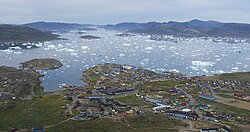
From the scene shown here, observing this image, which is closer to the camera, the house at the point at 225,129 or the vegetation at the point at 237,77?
the house at the point at 225,129

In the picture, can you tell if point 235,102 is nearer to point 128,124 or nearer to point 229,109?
point 229,109


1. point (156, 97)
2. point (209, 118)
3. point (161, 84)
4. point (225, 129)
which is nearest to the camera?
point (225, 129)

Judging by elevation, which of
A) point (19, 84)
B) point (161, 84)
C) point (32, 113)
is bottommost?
point (32, 113)

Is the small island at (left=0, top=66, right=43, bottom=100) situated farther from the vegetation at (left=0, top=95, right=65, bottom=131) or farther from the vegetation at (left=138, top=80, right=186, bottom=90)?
the vegetation at (left=138, top=80, right=186, bottom=90)

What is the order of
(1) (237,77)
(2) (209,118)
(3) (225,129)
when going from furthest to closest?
(1) (237,77) < (2) (209,118) < (3) (225,129)

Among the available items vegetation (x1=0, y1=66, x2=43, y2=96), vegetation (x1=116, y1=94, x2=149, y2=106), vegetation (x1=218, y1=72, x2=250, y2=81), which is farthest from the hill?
vegetation (x1=116, y1=94, x2=149, y2=106)

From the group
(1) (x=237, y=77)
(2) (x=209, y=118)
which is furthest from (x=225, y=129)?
(1) (x=237, y=77)

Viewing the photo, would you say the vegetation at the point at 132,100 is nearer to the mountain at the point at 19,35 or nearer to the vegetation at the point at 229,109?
the vegetation at the point at 229,109

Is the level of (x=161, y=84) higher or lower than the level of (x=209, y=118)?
higher

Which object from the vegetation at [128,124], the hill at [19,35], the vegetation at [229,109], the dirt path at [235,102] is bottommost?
the dirt path at [235,102]

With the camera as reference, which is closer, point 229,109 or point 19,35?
point 229,109

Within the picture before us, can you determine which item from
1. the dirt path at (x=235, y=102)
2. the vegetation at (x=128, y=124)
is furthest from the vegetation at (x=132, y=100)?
the dirt path at (x=235, y=102)
